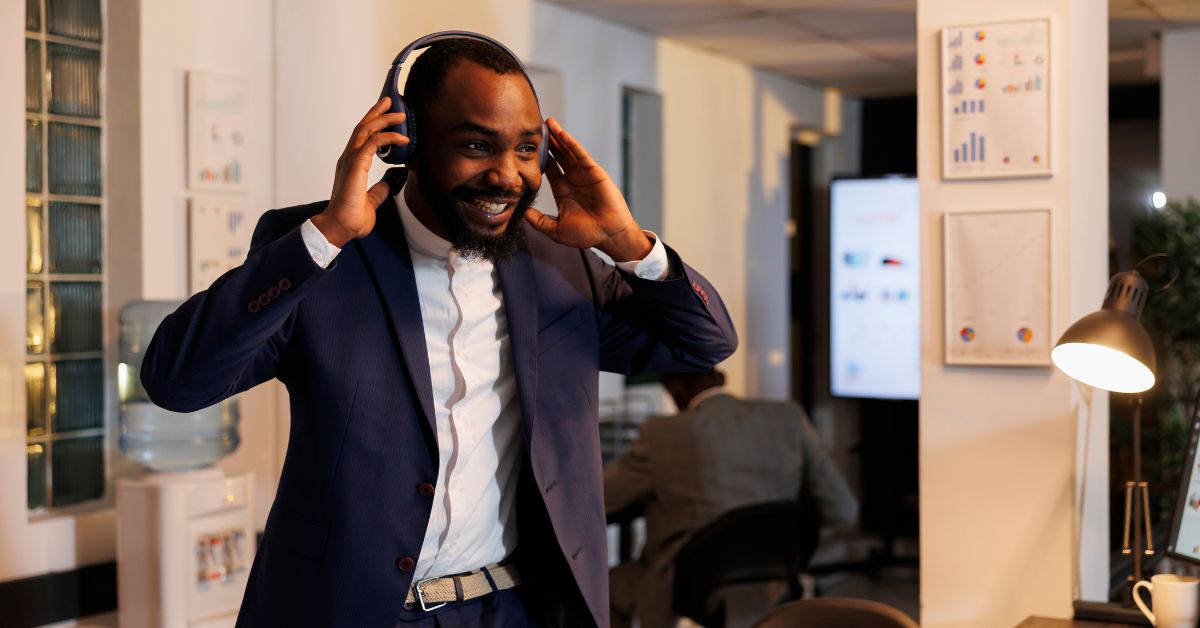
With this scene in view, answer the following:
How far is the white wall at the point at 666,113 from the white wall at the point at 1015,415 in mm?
2089

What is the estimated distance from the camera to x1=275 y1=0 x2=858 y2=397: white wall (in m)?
4.18

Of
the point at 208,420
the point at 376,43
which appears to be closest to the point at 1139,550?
the point at 208,420

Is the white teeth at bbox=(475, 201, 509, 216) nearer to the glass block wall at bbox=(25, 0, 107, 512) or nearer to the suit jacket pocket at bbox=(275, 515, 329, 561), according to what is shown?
the suit jacket pocket at bbox=(275, 515, 329, 561)

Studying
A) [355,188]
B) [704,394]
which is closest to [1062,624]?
[355,188]

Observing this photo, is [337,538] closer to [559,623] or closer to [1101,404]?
[559,623]

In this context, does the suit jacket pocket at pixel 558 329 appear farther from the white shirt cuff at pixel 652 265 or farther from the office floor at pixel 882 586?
the office floor at pixel 882 586

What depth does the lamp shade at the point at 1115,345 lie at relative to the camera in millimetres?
→ 2285

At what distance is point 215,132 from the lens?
3.79 m

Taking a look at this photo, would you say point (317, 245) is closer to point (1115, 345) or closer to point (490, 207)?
point (490, 207)

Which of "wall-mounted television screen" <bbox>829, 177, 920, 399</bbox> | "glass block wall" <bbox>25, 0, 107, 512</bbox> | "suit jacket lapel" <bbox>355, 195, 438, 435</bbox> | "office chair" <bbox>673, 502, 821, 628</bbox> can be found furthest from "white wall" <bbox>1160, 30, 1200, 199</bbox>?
"suit jacket lapel" <bbox>355, 195, 438, 435</bbox>

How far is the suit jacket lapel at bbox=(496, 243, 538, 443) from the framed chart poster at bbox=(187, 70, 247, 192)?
2.18 metres

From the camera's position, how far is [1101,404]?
122 inches

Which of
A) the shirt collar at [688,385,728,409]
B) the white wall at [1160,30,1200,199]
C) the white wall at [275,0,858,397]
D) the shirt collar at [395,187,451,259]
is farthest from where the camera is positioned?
the white wall at [1160,30,1200,199]

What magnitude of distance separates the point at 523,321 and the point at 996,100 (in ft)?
5.43
